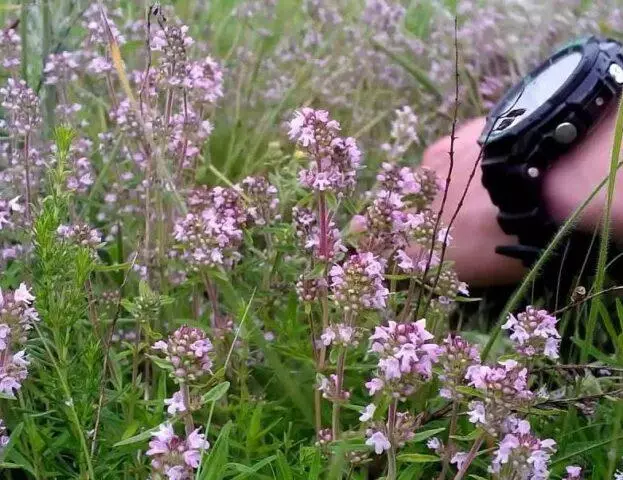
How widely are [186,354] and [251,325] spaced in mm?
352

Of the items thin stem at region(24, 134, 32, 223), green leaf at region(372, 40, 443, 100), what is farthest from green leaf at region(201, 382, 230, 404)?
green leaf at region(372, 40, 443, 100)

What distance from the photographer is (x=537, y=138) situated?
159 cm

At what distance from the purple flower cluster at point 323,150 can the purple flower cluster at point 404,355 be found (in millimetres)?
252

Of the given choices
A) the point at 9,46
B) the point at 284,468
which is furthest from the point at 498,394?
the point at 9,46

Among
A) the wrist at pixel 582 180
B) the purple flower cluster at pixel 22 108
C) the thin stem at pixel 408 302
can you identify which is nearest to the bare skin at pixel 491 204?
the wrist at pixel 582 180

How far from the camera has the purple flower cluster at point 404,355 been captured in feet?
3.23

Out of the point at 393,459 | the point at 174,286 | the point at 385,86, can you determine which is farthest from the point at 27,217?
the point at 385,86

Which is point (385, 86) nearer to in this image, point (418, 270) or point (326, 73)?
point (326, 73)

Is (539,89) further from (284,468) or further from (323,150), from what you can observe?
(284,468)

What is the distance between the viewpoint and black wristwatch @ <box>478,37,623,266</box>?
1.59 meters

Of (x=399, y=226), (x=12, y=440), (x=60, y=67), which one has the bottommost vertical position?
(x=12, y=440)

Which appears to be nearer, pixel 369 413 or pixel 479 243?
pixel 369 413

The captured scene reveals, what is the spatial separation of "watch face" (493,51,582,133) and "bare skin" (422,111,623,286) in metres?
0.10

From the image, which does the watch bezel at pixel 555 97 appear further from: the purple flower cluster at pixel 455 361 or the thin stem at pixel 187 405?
the thin stem at pixel 187 405
